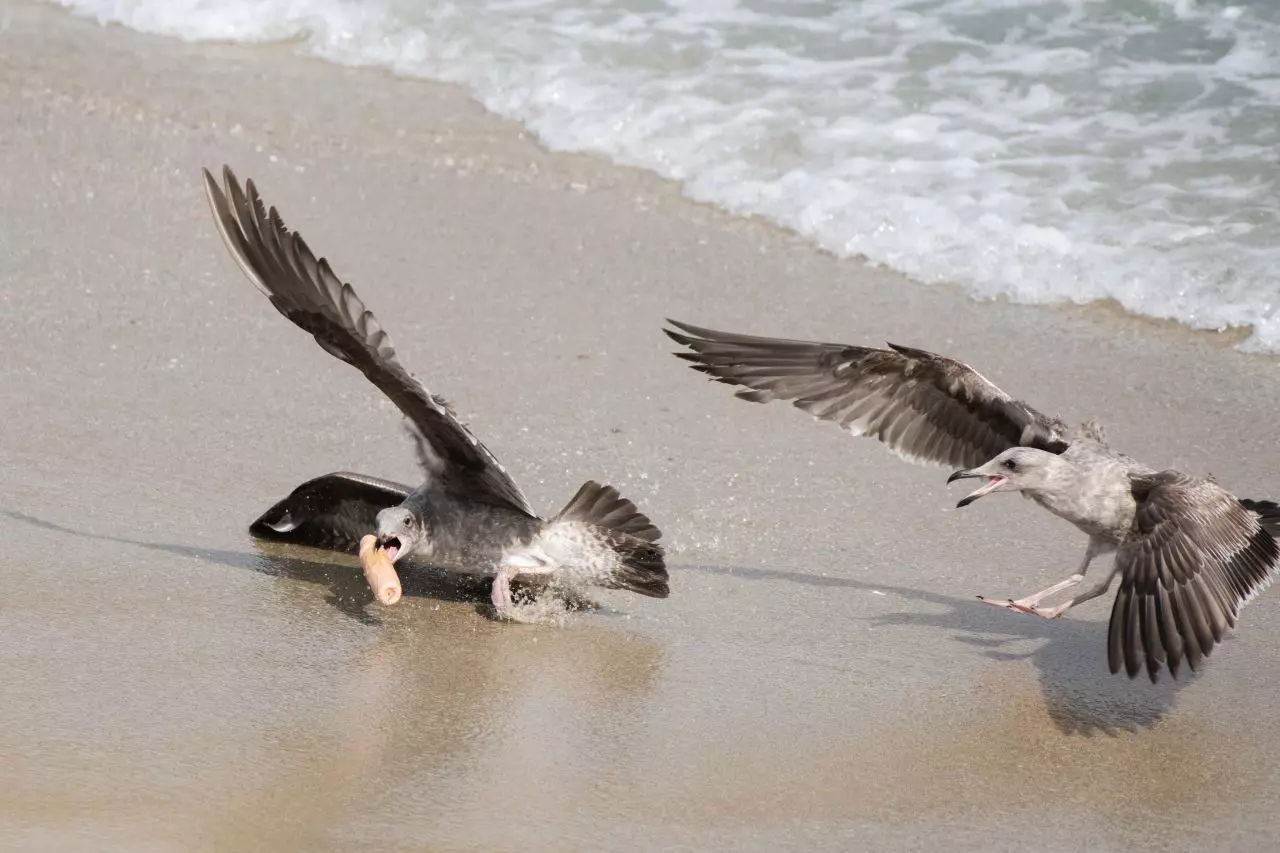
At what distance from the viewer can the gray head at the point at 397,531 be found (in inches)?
173

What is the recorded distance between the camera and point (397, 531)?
4.41 metres

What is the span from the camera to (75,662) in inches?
148

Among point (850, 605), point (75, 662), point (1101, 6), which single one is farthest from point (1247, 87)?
point (75, 662)

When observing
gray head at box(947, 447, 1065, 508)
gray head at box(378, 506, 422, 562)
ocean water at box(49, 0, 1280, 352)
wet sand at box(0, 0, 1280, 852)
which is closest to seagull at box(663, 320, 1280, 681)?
gray head at box(947, 447, 1065, 508)

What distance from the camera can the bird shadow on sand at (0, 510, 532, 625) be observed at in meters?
4.42

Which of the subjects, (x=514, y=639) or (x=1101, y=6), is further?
(x=1101, y=6)

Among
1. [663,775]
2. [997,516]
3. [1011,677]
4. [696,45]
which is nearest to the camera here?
[663,775]

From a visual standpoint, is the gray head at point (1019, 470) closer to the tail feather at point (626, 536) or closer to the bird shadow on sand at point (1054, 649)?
the bird shadow on sand at point (1054, 649)

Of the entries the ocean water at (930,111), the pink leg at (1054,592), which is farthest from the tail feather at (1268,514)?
the ocean water at (930,111)

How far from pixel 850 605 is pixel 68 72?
5390mm

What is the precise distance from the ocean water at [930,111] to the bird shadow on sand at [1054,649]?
7.52 feet

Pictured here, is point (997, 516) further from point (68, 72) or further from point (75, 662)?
point (68, 72)

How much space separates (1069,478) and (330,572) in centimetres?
200

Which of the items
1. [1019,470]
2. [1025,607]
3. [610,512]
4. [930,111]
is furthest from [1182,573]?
[930,111]
